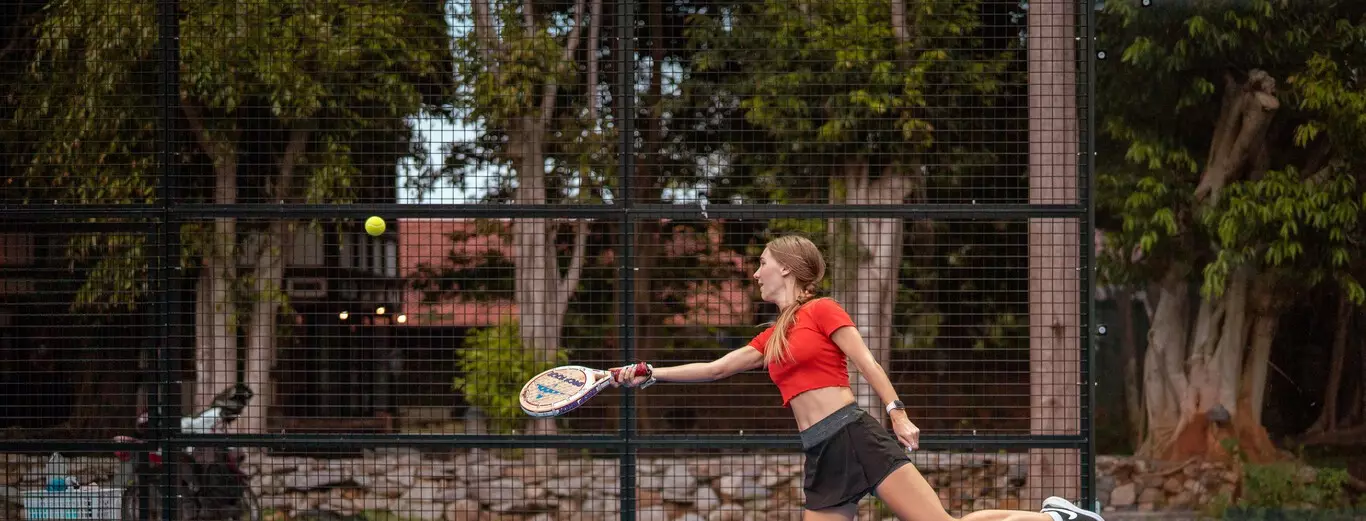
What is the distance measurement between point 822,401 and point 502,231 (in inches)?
175

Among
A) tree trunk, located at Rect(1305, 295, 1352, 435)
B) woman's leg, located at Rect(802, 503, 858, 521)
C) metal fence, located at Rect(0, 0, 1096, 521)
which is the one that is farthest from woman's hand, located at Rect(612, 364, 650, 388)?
tree trunk, located at Rect(1305, 295, 1352, 435)

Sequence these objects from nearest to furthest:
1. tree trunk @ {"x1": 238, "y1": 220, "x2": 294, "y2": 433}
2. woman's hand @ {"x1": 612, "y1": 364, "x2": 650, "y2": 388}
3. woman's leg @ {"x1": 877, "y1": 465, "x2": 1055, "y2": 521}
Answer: woman's leg @ {"x1": 877, "y1": 465, "x2": 1055, "y2": 521} → woman's hand @ {"x1": 612, "y1": 364, "x2": 650, "y2": 388} → tree trunk @ {"x1": 238, "y1": 220, "x2": 294, "y2": 433}

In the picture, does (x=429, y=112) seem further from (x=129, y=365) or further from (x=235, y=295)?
(x=129, y=365)

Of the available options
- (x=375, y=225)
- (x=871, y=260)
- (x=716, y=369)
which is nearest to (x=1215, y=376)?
(x=871, y=260)

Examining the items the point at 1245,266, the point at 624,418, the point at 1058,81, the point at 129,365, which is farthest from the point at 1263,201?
the point at 129,365

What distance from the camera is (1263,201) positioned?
695cm

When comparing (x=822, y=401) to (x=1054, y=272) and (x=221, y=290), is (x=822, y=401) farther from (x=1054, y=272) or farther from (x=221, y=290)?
(x=221, y=290)

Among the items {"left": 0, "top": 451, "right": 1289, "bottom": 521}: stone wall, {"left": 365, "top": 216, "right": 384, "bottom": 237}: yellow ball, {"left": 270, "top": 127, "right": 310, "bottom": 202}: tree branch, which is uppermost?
{"left": 270, "top": 127, "right": 310, "bottom": 202}: tree branch

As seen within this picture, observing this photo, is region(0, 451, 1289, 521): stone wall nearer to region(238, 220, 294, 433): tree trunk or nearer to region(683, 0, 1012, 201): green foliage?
region(238, 220, 294, 433): tree trunk

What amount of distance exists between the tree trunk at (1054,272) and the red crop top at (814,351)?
2190 mm

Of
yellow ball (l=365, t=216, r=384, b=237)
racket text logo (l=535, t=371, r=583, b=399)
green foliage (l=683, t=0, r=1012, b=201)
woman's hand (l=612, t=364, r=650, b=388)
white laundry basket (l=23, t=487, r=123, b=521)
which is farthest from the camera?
green foliage (l=683, t=0, r=1012, b=201)

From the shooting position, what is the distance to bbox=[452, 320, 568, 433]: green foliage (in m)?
7.67

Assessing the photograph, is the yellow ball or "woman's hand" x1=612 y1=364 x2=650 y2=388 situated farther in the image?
the yellow ball

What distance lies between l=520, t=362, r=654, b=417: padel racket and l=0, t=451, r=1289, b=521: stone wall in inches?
113
